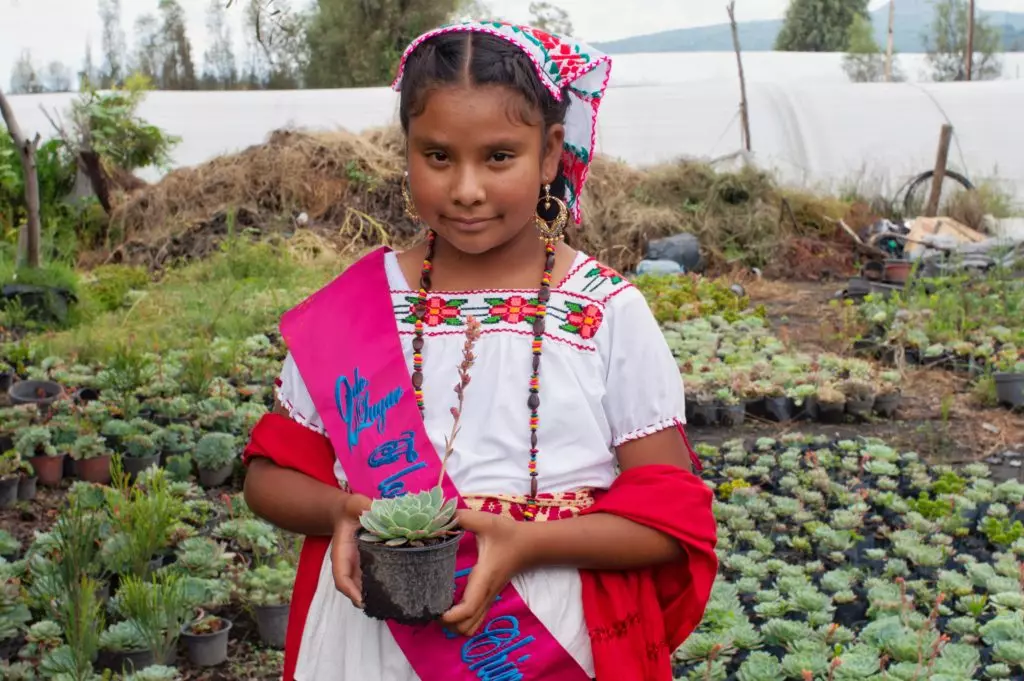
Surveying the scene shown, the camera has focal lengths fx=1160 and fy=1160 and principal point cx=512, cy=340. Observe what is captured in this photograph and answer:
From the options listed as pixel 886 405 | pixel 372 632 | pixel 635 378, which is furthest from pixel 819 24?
pixel 372 632

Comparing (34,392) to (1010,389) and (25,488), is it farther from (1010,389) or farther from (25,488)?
(1010,389)

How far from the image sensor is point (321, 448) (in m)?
1.54

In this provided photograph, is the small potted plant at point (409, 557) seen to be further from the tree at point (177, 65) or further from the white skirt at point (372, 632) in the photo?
the tree at point (177, 65)

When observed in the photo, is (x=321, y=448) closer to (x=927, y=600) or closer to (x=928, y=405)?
(x=927, y=600)

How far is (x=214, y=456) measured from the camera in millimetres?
4527

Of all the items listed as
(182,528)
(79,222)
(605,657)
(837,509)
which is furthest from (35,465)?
(79,222)

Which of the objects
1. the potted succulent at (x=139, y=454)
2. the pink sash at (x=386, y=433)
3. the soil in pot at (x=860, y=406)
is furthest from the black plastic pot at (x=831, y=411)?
the pink sash at (x=386, y=433)

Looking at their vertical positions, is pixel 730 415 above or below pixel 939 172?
below

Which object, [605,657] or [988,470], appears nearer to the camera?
[605,657]

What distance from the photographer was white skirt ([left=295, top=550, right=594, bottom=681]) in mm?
1413

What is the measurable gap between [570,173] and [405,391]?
374 millimetres

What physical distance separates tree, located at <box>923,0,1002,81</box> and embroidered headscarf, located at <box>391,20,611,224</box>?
30391mm

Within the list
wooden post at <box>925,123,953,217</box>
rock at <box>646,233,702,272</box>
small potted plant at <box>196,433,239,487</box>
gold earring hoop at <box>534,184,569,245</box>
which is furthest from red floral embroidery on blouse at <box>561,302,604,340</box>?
wooden post at <box>925,123,953,217</box>

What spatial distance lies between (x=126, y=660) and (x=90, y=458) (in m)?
1.82
